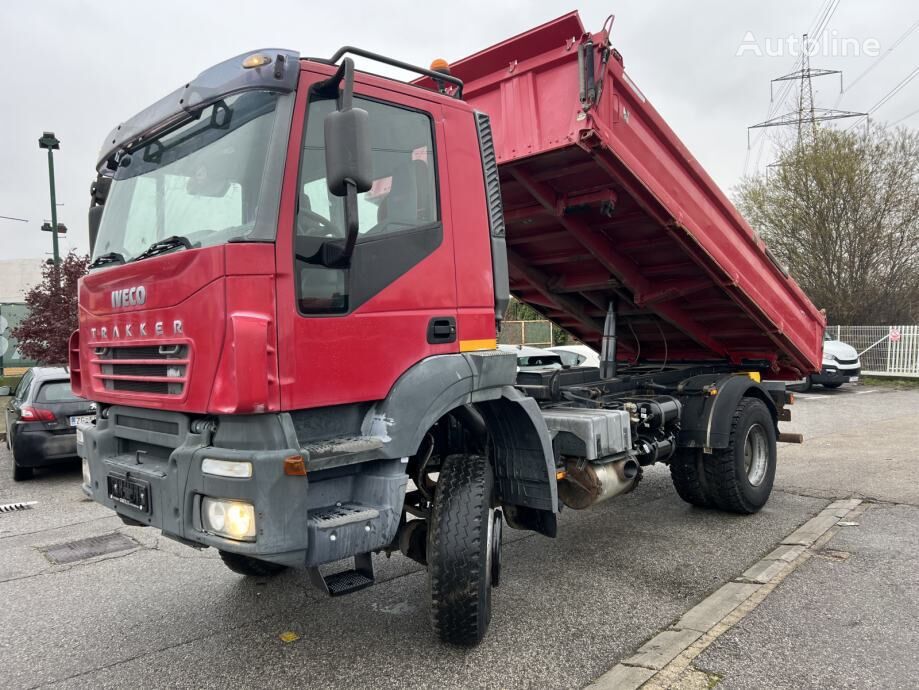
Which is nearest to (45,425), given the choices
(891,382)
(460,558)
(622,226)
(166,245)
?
(166,245)

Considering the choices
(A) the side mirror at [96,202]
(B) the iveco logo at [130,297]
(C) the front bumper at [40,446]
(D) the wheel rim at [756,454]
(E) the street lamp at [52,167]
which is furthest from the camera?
(E) the street lamp at [52,167]

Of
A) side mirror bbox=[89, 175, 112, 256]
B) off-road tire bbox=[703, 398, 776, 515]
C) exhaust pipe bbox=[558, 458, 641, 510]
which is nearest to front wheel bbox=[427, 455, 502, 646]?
exhaust pipe bbox=[558, 458, 641, 510]

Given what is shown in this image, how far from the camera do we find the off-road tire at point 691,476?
18.8 ft

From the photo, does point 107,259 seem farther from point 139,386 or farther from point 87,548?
point 87,548

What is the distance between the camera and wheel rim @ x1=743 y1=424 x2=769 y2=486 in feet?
19.4

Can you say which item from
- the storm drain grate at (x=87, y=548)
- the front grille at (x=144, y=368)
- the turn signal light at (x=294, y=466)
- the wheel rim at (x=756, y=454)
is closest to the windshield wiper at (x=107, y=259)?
the front grille at (x=144, y=368)

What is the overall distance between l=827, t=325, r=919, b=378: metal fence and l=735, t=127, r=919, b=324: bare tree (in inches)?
61.0

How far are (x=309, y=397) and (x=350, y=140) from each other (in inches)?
43.1

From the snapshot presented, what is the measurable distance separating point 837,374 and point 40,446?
1695cm

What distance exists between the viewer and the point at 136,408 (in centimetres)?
325

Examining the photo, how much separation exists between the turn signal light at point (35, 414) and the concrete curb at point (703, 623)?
24.2 ft

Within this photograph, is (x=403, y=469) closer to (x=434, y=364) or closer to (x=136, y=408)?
(x=434, y=364)

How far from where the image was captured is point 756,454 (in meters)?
6.05

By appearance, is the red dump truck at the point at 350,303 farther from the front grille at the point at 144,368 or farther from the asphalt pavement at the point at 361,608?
the asphalt pavement at the point at 361,608
